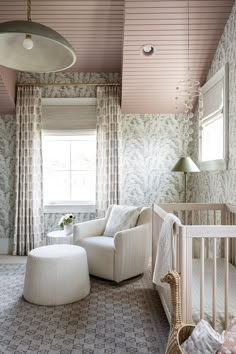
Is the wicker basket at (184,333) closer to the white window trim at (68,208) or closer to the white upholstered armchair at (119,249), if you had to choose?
the white upholstered armchair at (119,249)

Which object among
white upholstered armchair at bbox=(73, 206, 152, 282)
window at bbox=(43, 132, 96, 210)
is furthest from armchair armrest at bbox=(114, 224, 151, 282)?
window at bbox=(43, 132, 96, 210)

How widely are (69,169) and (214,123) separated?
2.24 meters

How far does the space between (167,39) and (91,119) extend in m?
1.69

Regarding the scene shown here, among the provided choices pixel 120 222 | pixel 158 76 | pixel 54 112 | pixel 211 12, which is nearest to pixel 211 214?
pixel 120 222

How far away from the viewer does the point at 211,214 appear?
352cm

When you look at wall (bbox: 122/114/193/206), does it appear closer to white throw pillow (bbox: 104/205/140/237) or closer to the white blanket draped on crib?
white throw pillow (bbox: 104/205/140/237)

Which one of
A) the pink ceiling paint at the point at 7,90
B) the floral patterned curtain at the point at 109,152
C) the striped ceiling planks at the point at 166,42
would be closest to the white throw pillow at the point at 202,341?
the striped ceiling planks at the point at 166,42

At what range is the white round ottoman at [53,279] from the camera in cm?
275

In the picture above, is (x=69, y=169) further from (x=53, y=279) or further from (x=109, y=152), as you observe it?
(x=53, y=279)

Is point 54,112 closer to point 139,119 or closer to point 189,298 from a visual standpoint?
point 139,119

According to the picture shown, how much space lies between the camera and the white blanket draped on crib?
82.4 inches

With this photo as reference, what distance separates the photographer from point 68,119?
4586mm

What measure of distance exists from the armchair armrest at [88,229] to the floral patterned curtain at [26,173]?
3.50ft

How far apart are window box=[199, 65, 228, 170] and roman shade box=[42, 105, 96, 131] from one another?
1.57 metres
